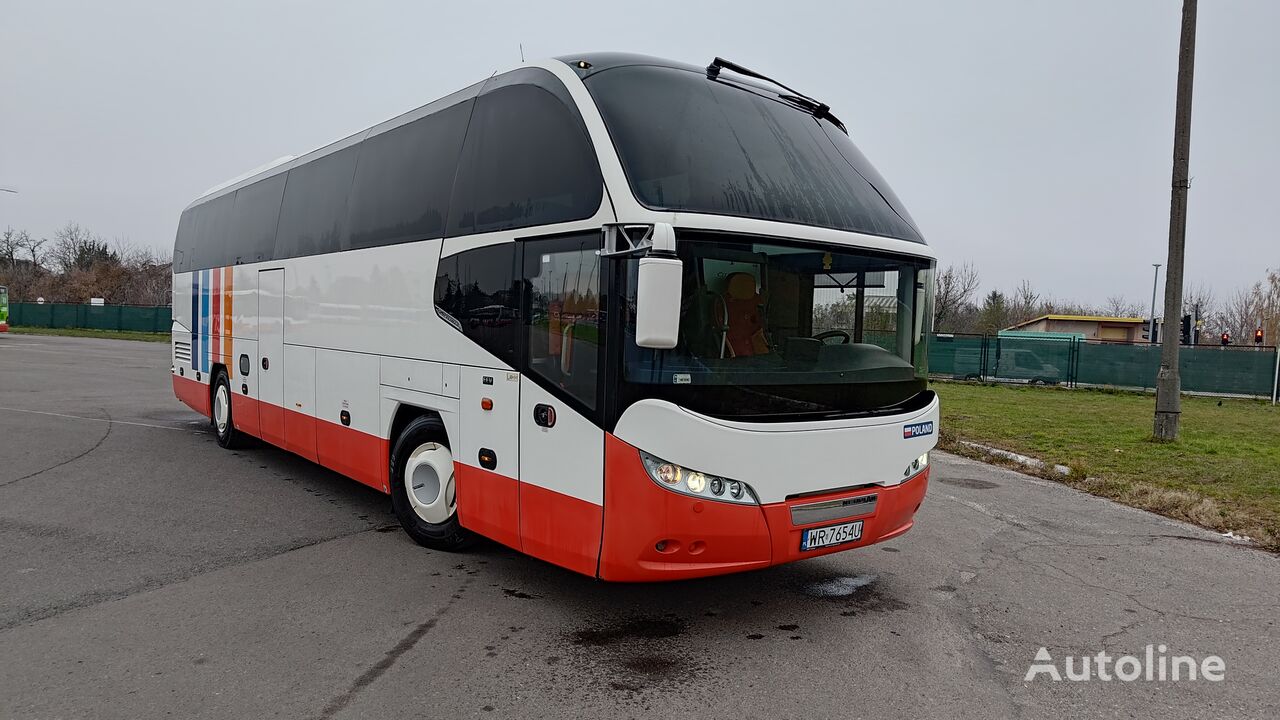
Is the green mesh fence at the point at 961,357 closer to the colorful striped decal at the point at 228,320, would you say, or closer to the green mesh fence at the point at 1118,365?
the green mesh fence at the point at 1118,365

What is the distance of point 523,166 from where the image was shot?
5145 millimetres

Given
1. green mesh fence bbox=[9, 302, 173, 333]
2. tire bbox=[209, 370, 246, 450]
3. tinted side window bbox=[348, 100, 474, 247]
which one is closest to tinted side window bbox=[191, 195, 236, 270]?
tire bbox=[209, 370, 246, 450]

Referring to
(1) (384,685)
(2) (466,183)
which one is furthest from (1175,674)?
(2) (466,183)

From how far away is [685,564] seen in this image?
4371mm

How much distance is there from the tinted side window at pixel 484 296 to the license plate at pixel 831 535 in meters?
2.04

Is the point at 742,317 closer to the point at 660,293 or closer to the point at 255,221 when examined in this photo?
the point at 660,293

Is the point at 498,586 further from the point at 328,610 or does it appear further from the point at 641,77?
the point at 641,77

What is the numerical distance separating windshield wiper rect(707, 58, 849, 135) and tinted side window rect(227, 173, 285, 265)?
569cm

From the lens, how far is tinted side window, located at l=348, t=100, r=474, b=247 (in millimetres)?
6012

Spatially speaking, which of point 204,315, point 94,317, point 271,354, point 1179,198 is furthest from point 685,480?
point 94,317

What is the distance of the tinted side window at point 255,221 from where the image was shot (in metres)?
8.99

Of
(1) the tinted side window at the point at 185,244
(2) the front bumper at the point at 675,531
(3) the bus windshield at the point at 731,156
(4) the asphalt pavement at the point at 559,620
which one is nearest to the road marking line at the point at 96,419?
(1) the tinted side window at the point at 185,244

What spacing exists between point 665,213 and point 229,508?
5.34 m

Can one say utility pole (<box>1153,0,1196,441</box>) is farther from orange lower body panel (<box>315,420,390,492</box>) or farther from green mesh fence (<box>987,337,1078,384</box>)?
green mesh fence (<box>987,337,1078,384</box>)
